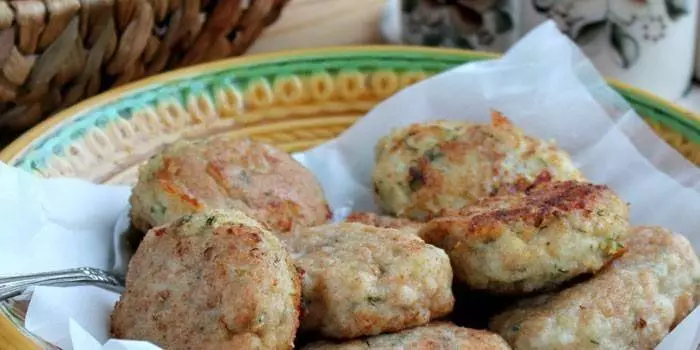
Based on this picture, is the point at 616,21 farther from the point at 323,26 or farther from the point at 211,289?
the point at 211,289

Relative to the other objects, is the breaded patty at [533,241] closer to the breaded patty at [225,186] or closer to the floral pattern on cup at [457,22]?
the breaded patty at [225,186]

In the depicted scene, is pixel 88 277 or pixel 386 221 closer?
pixel 88 277

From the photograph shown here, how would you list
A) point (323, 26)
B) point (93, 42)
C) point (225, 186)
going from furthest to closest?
point (323, 26) < point (93, 42) < point (225, 186)

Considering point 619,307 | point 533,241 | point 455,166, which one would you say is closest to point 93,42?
point 455,166

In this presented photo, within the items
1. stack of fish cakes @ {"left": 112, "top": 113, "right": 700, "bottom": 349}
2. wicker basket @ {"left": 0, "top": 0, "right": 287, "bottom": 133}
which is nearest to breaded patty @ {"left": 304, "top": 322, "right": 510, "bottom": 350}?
stack of fish cakes @ {"left": 112, "top": 113, "right": 700, "bottom": 349}

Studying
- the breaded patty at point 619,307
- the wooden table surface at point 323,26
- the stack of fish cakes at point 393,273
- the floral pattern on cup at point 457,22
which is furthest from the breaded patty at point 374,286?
the wooden table surface at point 323,26

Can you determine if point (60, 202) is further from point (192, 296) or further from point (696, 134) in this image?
point (696, 134)
